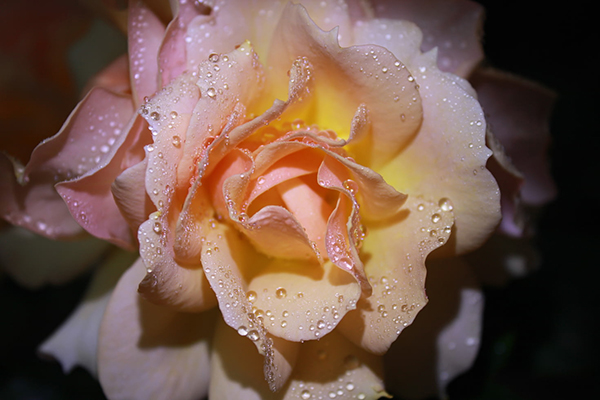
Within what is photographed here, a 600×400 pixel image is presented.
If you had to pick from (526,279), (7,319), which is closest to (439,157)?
(526,279)

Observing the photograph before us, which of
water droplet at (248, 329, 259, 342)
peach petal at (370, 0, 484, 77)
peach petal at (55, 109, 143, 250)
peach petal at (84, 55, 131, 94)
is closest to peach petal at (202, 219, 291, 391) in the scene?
water droplet at (248, 329, 259, 342)

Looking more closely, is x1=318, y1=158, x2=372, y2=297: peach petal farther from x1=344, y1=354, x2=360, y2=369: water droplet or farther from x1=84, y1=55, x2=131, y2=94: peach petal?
x1=84, y1=55, x2=131, y2=94: peach petal

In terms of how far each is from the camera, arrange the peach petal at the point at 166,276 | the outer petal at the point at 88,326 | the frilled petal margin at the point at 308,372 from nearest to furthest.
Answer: the peach petal at the point at 166,276, the frilled petal margin at the point at 308,372, the outer petal at the point at 88,326

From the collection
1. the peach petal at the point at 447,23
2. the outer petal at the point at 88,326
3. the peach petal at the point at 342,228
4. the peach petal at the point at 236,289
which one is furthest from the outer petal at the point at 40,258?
the peach petal at the point at 447,23

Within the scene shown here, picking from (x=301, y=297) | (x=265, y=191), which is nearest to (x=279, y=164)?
(x=265, y=191)

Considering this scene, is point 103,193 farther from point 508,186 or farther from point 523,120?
point 523,120

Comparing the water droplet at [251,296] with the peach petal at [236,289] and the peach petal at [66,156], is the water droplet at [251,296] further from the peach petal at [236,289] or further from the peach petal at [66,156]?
the peach petal at [66,156]
